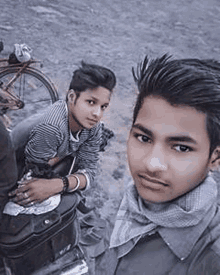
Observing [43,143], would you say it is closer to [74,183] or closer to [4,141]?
[74,183]

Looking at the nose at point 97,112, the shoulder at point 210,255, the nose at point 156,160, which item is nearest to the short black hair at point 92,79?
the nose at point 97,112

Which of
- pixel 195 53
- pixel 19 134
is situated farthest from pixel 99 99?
pixel 195 53

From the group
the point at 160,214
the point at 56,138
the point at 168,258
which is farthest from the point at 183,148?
the point at 56,138

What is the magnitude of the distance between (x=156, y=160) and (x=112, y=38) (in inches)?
234

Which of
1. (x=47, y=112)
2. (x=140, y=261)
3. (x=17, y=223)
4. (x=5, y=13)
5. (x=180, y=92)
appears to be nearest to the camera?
(x=180, y=92)

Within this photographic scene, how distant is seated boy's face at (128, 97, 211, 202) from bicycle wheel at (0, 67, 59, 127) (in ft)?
9.58

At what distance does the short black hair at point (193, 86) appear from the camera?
877 millimetres

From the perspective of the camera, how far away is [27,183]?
2.00m

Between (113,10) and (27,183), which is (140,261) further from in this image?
(113,10)

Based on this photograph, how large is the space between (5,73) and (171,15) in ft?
Answer: 19.6

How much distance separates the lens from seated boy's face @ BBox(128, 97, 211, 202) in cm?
88

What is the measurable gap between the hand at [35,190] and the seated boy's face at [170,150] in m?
1.19

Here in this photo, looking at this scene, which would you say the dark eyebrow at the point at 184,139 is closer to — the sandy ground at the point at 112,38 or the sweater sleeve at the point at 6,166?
the sweater sleeve at the point at 6,166

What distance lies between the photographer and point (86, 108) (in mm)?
2184
